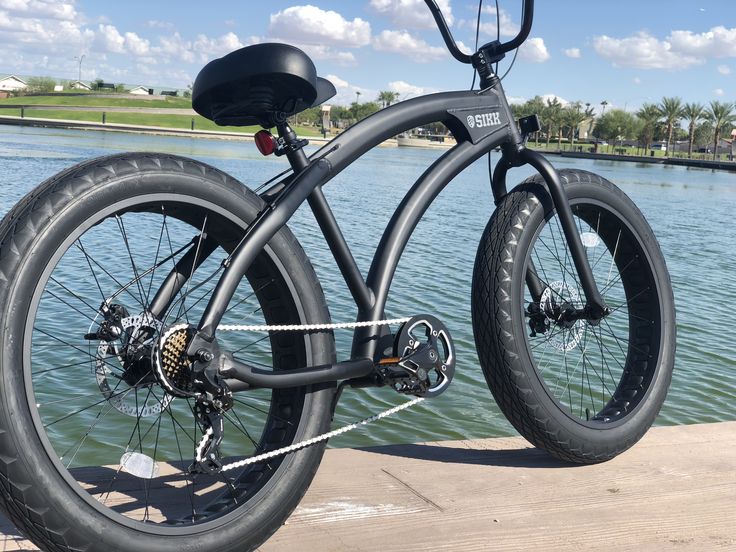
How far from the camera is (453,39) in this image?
3.25 metres

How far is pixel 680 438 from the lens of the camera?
3.60 metres

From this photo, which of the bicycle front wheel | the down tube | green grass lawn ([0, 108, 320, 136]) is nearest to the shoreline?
green grass lawn ([0, 108, 320, 136])

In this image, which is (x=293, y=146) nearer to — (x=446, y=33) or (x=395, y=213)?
(x=395, y=213)

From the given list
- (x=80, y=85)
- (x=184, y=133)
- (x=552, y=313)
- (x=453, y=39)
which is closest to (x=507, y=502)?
(x=552, y=313)

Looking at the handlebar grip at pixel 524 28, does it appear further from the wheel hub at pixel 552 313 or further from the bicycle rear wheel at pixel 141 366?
the bicycle rear wheel at pixel 141 366

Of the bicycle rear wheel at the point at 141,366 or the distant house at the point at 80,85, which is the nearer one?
the bicycle rear wheel at the point at 141,366

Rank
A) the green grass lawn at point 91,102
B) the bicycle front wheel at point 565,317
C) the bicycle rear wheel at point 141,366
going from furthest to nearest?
the green grass lawn at point 91,102
the bicycle front wheel at point 565,317
the bicycle rear wheel at point 141,366

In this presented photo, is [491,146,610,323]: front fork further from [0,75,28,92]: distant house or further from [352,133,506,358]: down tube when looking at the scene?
[0,75,28,92]: distant house

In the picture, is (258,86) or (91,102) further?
(91,102)

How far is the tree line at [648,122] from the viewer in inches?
3637

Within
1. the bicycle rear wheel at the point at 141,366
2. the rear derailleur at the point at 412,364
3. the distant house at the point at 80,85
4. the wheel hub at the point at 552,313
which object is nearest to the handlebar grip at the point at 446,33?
the wheel hub at the point at 552,313

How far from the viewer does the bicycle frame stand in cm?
223

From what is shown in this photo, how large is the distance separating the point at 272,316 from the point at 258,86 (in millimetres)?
647

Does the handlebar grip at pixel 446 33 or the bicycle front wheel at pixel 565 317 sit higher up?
the handlebar grip at pixel 446 33
